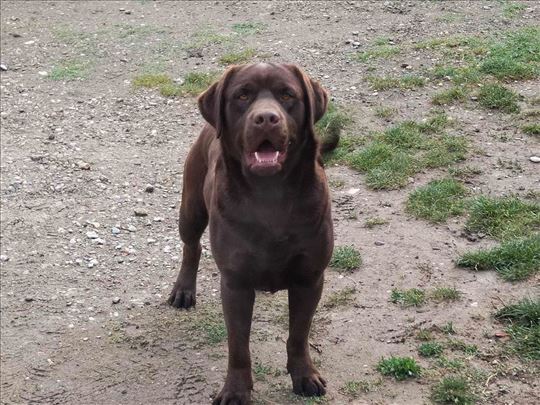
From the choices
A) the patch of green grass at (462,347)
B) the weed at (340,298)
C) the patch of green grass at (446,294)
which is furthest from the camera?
the weed at (340,298)

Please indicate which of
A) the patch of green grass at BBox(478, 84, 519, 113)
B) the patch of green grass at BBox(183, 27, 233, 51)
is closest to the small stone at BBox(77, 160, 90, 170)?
the patch of green grass at BBox(183, 27, 233, 51)

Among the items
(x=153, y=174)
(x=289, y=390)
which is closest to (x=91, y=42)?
(x=153, y=174)

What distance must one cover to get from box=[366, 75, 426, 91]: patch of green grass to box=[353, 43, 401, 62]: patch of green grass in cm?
60

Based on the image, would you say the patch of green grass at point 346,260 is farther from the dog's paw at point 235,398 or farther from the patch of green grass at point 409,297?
the dog's paw at point 235,398

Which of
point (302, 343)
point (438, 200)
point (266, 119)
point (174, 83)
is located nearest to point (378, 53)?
point (174, 83)

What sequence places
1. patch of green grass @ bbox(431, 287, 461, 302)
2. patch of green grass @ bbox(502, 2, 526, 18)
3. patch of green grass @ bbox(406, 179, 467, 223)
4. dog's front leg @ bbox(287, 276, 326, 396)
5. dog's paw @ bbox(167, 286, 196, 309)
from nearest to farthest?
dog's front leg @ bbox(287, 276, 326, 396)
patch of green grass @ bbox(431, 287, 461, 302)
dog's paw @ bbox(167, 286, 196, 309)
patch of green grass @ bbox(406, 179, 467, 223)
patch of green grass @ bbox(502, 2, 526, 18)

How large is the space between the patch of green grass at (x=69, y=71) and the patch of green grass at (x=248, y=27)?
189cm

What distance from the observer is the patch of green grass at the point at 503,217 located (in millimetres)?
6348

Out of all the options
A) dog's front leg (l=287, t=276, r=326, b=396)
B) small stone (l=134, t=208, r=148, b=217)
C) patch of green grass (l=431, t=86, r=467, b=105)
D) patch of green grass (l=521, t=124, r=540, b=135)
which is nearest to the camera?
dog's front leg (l=287, t=276, r=326, b=396)

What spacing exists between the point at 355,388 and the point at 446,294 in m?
1.09

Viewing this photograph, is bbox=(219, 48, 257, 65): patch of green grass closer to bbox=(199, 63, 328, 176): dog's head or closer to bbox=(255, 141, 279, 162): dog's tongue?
bbox=(199, 63, 328, 176): dog's head

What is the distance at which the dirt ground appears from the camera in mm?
5395

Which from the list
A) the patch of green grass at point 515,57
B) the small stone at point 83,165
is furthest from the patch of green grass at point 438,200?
the small stone at point 83,165

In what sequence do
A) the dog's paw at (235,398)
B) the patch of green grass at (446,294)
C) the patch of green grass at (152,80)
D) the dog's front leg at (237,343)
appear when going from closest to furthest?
the dog's front leg at (237,343)
the dog's paw at (235,398)
the patch of green grass at (446,294)
the patch of green grass at (152,80)
